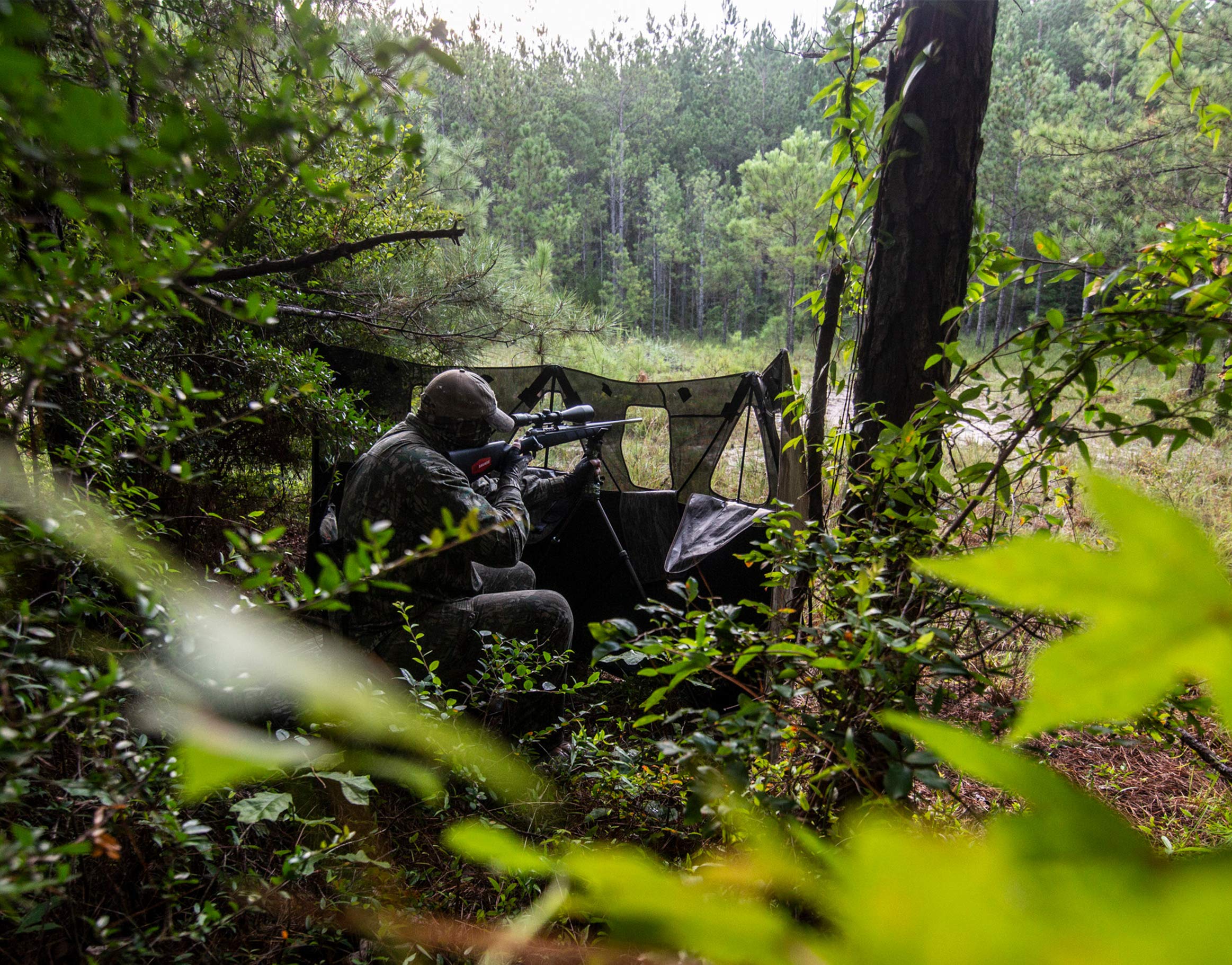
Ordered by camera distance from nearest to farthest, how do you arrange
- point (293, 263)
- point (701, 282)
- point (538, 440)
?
point (293, 263) → point (538, 440) → point (701, 282)

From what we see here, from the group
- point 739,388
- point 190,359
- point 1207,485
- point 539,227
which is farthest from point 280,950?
point 539,227

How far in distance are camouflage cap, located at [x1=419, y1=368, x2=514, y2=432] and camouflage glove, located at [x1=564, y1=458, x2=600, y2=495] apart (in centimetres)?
60

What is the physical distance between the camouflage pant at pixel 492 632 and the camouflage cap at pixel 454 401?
72 centimetres

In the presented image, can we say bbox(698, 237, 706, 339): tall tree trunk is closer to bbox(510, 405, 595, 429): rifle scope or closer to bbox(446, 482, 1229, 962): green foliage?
bbox(510, 405, 595, 429): rifle scope

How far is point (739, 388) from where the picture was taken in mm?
3760

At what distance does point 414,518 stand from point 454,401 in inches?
20.0

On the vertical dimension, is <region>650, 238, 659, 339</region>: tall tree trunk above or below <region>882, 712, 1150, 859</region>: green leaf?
above

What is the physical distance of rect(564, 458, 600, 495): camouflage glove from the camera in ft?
9.96

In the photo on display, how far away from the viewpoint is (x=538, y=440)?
304 centimetres

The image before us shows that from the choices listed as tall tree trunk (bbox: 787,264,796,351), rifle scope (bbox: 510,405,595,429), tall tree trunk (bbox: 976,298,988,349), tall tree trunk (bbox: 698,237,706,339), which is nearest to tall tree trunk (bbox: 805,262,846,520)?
rifle scope (bbox: 510,405,595,429)

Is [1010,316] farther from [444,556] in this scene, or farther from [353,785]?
[353,785]

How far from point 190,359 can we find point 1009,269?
272 cm

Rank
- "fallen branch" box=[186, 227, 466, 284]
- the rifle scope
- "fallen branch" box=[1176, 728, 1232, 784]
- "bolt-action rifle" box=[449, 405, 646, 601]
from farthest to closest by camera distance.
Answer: the rifle scope < "bolt-action rifle" box=[449, 405, 646, 601] < "fallen branch" box=[1176, 728, 1232, 784] < "fallen branch" box=[186, 227, 466, 284]

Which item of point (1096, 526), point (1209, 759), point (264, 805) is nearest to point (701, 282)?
point (1096, 526)
